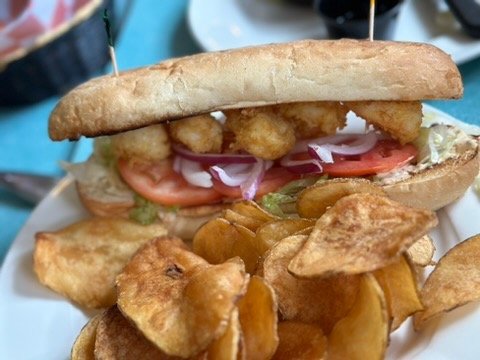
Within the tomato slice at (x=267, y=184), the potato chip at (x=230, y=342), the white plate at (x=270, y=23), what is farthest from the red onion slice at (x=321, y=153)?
the white plate at (x=270, y=23)

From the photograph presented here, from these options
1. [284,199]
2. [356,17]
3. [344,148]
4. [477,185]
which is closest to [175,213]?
[284,199]

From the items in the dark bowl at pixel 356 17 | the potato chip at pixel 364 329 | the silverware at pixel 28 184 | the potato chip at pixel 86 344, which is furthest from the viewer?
the dark bowl at pixel 356 17

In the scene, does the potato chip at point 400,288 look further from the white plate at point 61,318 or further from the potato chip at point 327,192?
the potato chip at point 327,192

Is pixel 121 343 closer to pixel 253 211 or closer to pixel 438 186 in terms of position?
pixel 253 211

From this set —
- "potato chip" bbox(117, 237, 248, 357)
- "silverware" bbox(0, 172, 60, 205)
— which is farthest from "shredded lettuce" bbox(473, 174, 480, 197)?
"silverware" bbox(0, 172, 60, 205)

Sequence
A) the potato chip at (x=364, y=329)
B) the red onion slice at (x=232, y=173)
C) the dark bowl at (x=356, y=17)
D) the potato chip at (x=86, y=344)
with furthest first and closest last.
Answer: the dark bowl at (x=356, y=17)
the red onion slice at (x=232, y=173)
the potato chip at (x=86, y=344)
the potato chip at (x=364, y=329)

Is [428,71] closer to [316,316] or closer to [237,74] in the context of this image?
[237,74]

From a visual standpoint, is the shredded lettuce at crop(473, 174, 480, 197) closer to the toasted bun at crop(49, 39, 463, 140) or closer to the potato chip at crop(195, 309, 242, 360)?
the toasted bun at crop(49, 39, 463, 140)
